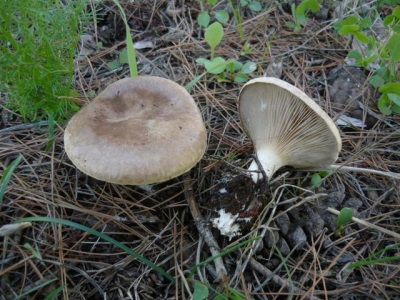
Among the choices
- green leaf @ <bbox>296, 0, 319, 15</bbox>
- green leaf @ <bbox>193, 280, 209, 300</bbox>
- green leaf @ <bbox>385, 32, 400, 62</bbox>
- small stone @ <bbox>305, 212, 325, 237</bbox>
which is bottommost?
small stone @ <bbox>305, 212, 325, 237</bbox>

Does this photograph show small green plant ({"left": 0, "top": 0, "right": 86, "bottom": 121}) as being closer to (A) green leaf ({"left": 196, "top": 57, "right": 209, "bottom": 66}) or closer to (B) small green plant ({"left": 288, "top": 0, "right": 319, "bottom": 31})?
(A) green leaf ({"left": 196, "top": 57, "right": 209, "bottom": 66})

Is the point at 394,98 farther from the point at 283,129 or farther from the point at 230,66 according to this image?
the point at 230,66

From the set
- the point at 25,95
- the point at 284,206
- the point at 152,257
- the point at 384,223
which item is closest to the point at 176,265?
the point at 152,257

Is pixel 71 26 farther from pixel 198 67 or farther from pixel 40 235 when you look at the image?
pixel 40 235

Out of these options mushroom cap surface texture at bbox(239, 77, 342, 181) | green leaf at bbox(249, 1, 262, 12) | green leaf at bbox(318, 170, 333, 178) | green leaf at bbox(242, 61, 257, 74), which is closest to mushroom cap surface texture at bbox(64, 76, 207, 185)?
mushroom cap surface texture at bbox(239, 77, 342, 181)

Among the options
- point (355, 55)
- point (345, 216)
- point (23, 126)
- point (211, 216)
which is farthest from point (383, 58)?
point (23, 126)

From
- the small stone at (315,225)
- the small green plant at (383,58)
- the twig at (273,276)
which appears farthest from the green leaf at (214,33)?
the twig at (273,276)
